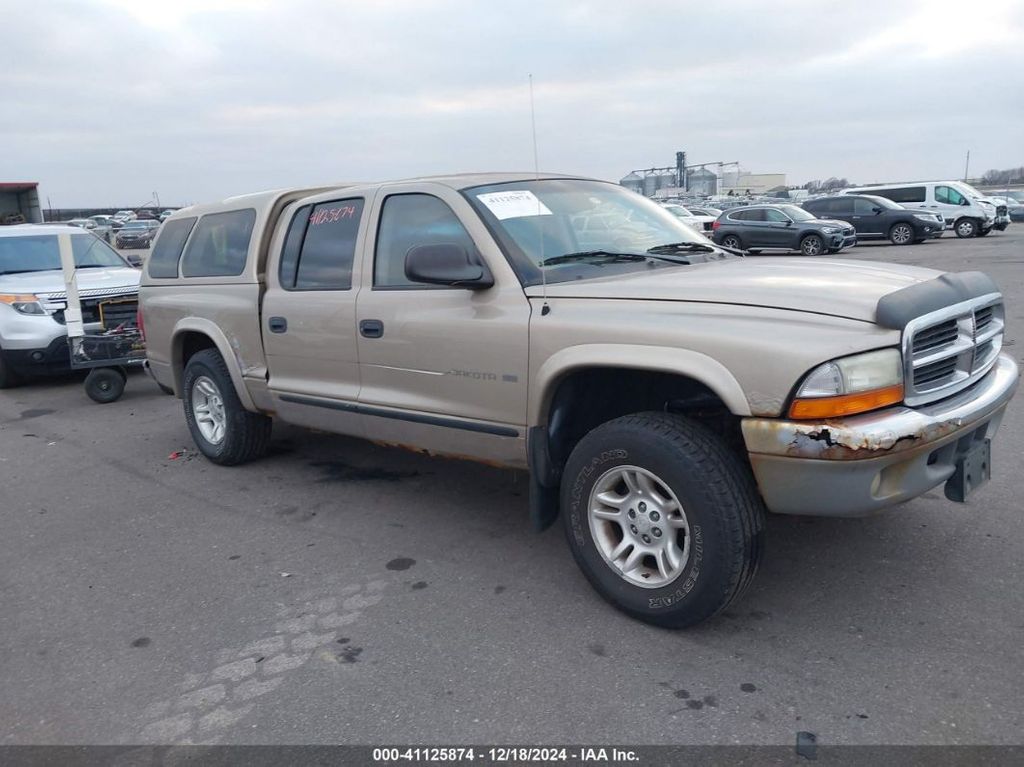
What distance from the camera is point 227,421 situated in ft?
18.5

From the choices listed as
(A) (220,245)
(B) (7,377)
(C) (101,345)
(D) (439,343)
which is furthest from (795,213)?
(D) (439,343)

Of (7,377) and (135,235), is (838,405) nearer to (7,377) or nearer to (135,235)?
(7,377)

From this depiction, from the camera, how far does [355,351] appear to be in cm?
450

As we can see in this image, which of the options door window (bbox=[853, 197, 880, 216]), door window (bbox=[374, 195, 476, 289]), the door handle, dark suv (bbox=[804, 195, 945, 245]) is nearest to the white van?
dark suv (bbox=[804, 195, 945, 245])

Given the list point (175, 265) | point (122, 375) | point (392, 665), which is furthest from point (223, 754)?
point (122, 375)

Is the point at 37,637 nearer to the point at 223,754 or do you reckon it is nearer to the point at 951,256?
the point at 223,754

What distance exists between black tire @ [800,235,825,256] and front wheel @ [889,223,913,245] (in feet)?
12.3

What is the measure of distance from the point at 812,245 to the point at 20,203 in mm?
18809

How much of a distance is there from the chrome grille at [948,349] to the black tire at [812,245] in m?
19.1

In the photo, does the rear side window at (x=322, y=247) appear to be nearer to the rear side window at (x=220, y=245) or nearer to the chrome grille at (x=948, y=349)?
the rear side window at (x=220, y=245)

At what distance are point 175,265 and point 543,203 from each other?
3260 millimetres

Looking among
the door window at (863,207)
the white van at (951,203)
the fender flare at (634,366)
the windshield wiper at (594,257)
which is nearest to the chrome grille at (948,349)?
the fender flare at (634,366)

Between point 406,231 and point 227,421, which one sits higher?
point 406,231

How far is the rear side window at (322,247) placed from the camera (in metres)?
4.61
